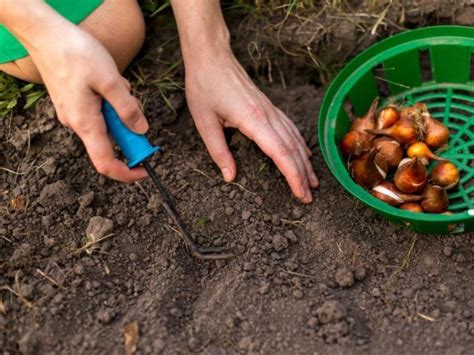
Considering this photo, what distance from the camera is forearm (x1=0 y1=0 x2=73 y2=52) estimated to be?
1.14 meters

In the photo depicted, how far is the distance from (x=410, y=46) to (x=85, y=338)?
1.02m

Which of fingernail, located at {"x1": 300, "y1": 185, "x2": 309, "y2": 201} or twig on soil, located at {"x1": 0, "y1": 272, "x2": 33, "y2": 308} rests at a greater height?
twig on soil, located at {"x1": 0, "y1": 272, "x2": 33, "y2": 308}

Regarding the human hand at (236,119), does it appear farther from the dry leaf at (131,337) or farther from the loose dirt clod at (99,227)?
the dry leaf at (131,337)

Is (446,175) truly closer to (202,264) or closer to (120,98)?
(202,264)

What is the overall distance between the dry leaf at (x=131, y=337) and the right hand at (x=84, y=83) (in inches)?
13.6

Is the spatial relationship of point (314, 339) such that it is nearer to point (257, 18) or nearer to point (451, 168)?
point (451, 168)

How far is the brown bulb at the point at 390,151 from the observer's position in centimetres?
155

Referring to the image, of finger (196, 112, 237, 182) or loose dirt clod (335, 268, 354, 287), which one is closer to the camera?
loose dirt clod (335, 268, 354, 287)

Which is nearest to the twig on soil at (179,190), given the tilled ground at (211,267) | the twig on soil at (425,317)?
the tilled ground at (211,267)

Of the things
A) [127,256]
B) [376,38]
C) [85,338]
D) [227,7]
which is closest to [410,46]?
[376,38]

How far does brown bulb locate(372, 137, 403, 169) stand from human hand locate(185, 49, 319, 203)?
17 cm

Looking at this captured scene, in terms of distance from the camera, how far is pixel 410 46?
163 cm

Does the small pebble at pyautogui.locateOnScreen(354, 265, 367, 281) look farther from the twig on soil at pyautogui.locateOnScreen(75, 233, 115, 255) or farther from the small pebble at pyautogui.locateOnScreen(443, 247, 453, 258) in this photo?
the twig on soil at pyautogui.locateOnScreen(75, 233, 115, 255)

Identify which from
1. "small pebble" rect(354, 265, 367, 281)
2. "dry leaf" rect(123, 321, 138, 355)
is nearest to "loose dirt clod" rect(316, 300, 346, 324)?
"small pebble" rect(354, 265, 367, 281)
